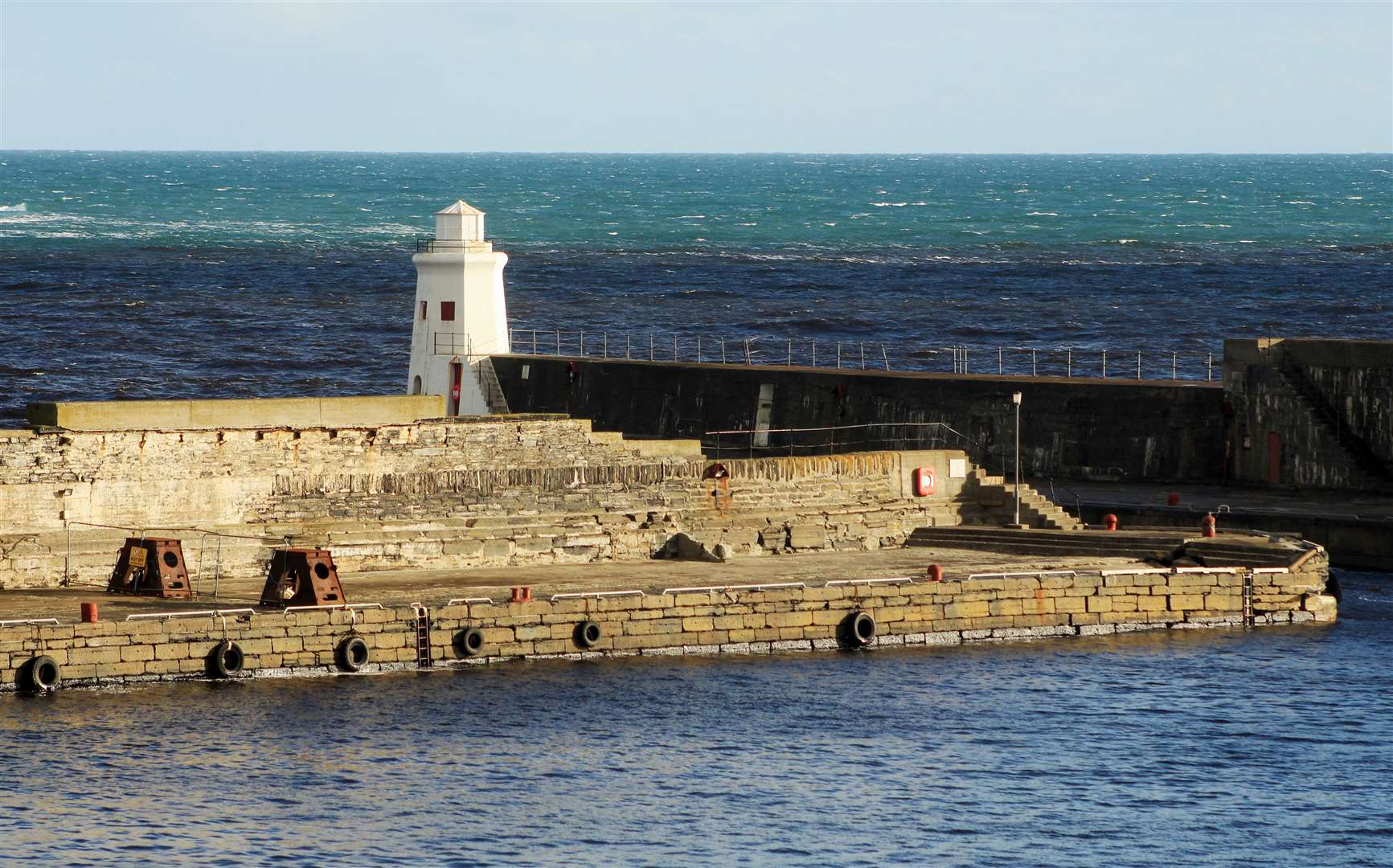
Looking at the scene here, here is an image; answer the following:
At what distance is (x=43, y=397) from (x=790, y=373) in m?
32.3

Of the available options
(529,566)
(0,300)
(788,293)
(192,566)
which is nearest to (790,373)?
(529,566)

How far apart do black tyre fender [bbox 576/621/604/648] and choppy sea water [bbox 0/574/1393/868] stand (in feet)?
1.44

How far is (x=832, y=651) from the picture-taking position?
41.9 metres

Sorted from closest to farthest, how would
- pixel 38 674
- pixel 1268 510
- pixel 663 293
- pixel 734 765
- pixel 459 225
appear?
pixel 734 765 → pixel 38 674 → pixel 1268 510 → pixel 459 225 → pixel 663 293

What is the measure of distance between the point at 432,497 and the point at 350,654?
22.0 feet

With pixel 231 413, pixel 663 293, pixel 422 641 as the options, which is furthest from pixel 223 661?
pixel 663 293

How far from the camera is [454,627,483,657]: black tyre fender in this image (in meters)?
39.5

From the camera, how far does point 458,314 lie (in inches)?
2392

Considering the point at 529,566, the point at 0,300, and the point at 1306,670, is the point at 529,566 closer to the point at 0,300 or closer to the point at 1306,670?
the point at 1306,670

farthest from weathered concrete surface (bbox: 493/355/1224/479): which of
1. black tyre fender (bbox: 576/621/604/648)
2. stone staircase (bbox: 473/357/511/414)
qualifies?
black tyre fender (bbox: 576/621/604/648)

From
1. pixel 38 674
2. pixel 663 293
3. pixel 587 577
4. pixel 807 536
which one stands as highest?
pixel 663 293

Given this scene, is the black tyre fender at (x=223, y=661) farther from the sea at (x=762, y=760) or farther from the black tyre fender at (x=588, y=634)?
the black tyre fender at (x=588, y=634)

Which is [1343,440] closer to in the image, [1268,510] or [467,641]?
[1268,510]

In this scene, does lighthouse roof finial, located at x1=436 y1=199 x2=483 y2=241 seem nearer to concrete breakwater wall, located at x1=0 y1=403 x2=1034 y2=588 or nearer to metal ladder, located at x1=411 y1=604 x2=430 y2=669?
concrete breakwater wall, located at x1=0 y1=403 x2=1034 y2=588
